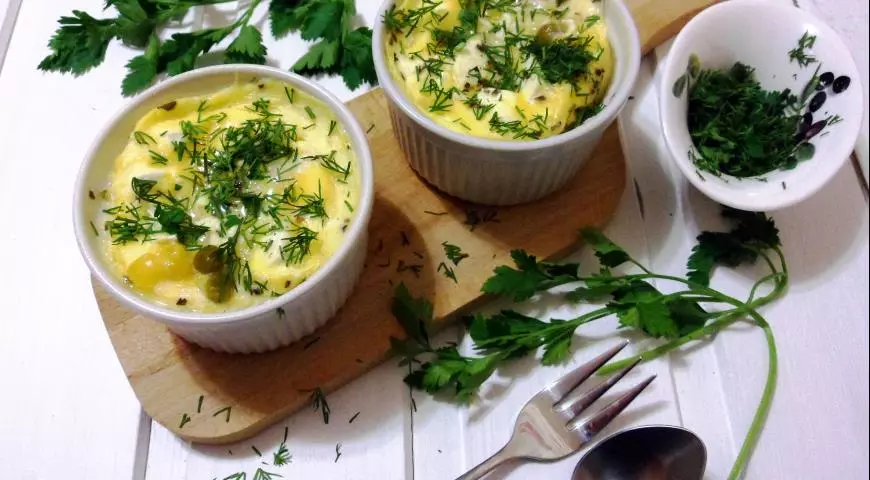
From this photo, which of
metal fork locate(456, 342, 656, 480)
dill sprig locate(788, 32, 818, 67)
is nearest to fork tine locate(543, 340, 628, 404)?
metal fork locate(456, 342, 656, 480)

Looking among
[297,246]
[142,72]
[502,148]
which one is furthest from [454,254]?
[142,72]

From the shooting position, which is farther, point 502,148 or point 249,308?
point 502,148

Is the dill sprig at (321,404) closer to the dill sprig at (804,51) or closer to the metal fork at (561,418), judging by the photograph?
the metal fork at (561,418)

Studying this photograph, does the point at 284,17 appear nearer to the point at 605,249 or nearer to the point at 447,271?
the point at 447,271

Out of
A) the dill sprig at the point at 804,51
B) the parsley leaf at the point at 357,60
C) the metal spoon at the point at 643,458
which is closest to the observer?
the metal spoon at the point at 643,458

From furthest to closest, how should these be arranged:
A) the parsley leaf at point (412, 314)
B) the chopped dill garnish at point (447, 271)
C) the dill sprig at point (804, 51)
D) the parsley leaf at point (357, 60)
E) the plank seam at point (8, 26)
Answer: the plank seam at point (8, 26)
the parsley leaf at point (357, 60)
the dill sprig at point (804, 51)
the chopped dill garnish at point (447, 271)
the parsley leaf at point (412, 314)

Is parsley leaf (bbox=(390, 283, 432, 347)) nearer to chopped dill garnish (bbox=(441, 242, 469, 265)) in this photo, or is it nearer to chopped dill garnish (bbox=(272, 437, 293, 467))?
chopped dill garnish (bbox=(441, 242, 469, 265))

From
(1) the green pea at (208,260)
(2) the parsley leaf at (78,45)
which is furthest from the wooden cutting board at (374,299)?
(2) the parsley leaf at (78,45)
